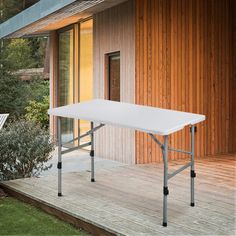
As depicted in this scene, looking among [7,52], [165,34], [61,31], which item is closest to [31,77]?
[7,52]

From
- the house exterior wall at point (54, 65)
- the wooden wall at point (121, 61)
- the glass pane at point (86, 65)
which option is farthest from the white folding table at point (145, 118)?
the house exterior wall at point (54, 65)

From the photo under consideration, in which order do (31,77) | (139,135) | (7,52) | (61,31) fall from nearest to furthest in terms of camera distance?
(139,135)
(61,31)
(7,52)
(31,77)

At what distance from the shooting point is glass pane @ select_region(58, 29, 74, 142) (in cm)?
1139

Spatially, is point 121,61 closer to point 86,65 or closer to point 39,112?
point 86,65

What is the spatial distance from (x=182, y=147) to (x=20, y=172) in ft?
10.3

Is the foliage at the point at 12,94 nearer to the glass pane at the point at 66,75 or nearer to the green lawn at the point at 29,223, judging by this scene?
the glass pane at the point at 66,75

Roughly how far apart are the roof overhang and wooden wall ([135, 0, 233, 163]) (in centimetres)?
87

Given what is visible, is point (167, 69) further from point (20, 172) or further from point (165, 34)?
point (20, 172)

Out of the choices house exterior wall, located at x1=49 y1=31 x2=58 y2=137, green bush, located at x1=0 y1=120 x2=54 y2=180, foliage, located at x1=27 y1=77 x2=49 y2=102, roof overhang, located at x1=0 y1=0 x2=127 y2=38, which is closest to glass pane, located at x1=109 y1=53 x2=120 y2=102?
roof overhang, located at x1=0 y1=0 x2=127 y2=38

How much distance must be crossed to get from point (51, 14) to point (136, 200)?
500cm

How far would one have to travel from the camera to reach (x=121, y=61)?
8.48 m

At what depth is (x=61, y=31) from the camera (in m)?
12.0

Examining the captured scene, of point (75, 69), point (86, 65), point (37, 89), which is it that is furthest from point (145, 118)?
point (37, 89)

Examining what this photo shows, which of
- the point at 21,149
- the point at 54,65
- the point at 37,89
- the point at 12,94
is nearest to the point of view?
the point at 21,149
